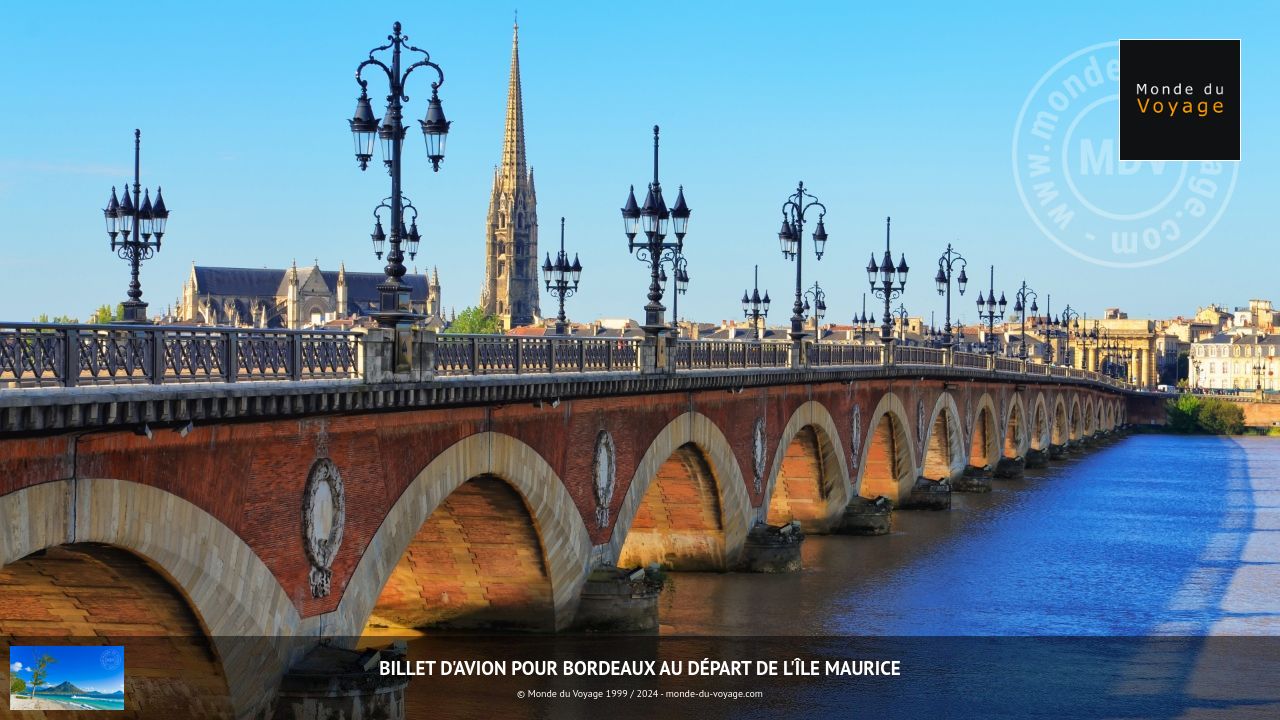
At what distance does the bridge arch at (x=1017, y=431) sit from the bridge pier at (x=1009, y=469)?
959cm

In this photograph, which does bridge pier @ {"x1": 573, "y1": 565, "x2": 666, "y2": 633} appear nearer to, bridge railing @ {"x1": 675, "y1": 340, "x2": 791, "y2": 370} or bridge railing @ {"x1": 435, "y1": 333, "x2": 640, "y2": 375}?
bridge railing @ {"x1": 435, "y1": 333, "x2": 640, "y2": 375}

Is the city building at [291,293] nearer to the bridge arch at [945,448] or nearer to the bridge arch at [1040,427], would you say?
the bridge arch at [1040,427]

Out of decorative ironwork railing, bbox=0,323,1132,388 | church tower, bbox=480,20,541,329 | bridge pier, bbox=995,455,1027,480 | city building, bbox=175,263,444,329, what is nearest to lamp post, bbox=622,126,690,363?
decorative ironwork railing, bbox=0,323,1132,388

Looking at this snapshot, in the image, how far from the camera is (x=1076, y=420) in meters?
114

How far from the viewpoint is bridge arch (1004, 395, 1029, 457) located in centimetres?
8619

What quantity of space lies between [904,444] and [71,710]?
41929 millimetres

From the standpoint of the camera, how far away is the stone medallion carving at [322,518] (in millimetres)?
18562

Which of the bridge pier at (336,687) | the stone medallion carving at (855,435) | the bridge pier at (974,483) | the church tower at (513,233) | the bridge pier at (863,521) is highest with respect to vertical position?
the church tower at (513,233)

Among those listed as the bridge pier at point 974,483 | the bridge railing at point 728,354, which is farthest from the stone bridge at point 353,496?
the bridge pier at point 974,483

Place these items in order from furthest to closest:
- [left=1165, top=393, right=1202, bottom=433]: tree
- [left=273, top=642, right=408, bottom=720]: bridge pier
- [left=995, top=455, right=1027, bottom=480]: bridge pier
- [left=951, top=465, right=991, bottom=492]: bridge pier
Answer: [left=1165, top=393, right=1202, bottom=433]: tree, [left=995, top=455, right=1027, bottom=480]: bridge pier, [left=951, top=465, right=991, bottom=492]: bridge pier, [left=273, top=642, right=408, bottom=720]: bridge pier

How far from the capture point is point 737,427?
37.2 m

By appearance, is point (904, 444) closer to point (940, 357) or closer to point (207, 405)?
point (940, 357)

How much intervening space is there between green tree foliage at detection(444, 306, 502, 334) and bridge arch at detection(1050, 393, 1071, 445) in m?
48.2

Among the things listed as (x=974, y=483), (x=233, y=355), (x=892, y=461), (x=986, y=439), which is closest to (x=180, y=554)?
(x=233, y=355)
